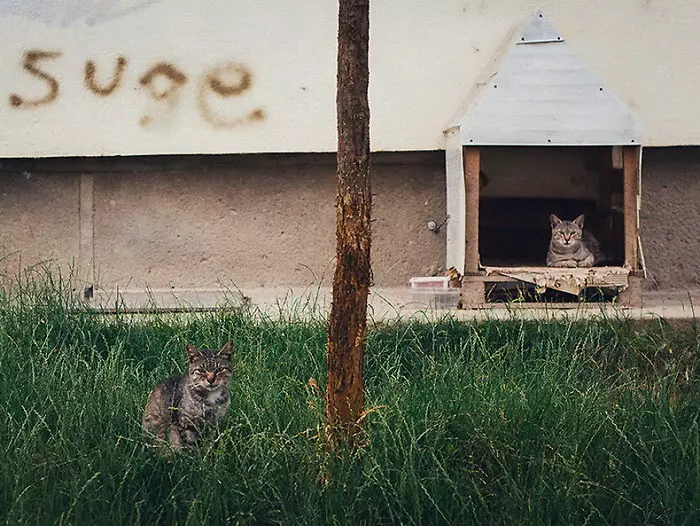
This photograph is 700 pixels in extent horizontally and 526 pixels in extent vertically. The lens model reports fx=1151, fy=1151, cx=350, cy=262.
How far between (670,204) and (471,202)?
169 centimetres

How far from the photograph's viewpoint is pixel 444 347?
5805mm

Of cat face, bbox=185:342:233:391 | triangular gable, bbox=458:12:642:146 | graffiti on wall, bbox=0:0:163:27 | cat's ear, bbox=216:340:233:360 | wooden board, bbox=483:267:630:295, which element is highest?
graffiti on wall, bbox=0:0:163:27

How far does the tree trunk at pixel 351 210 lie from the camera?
160 inches

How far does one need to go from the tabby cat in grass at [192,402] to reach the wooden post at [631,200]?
281 cm

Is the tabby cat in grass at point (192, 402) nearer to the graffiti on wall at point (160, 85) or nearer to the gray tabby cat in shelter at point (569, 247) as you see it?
the gray tabby cat in shelter at point (569, 247)

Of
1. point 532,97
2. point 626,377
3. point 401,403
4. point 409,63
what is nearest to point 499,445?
point 401,403

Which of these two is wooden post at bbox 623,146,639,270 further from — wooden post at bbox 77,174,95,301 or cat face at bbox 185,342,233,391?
wooden post at bbox 77,174,95,301

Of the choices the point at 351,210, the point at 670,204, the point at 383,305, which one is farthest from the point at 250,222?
the point at 351,210

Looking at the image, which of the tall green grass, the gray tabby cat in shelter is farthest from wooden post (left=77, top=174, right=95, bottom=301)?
the gray tabby cat in shelter

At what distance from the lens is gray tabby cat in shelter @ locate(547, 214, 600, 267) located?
6852mm

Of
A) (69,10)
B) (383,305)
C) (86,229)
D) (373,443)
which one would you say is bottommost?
(373,443)

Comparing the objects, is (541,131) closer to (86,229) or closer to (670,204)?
(670,204)

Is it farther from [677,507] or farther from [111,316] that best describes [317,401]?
[111,316]

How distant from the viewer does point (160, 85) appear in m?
7.45
